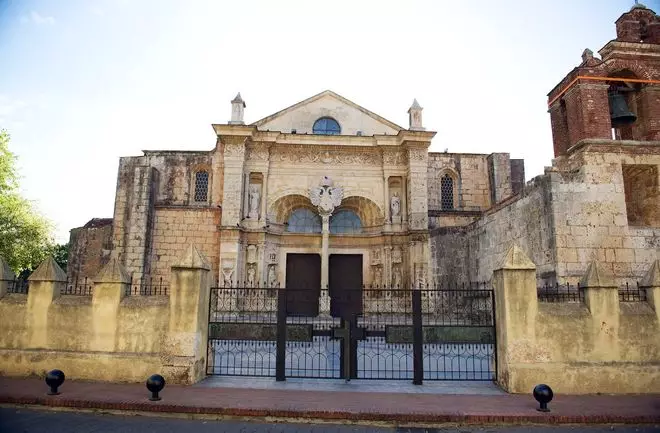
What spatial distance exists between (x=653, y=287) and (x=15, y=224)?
2867cm

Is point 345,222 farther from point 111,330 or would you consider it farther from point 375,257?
point 111,330

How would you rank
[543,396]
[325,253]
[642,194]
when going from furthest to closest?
[325,253] → [642,194] → [543,396]

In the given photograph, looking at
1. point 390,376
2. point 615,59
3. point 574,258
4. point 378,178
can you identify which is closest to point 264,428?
point 390,376

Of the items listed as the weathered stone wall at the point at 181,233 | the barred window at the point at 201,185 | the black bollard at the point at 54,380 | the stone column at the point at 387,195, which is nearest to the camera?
the black bollard at the point at 54,380

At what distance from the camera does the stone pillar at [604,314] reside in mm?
8250

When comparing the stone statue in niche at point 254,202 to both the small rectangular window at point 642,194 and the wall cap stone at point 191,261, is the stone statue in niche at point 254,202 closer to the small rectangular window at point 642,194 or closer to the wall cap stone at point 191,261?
the wall cap stone at point 191,261

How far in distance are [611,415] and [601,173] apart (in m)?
8.17

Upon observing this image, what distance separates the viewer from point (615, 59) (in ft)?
42.5

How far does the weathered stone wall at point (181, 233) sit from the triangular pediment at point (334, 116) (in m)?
5.96

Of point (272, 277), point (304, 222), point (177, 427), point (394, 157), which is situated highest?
point (394, 157)

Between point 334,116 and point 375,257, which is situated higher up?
point 334,116

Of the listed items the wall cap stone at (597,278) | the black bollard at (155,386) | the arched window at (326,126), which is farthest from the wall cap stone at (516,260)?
the arched window at (326,126)

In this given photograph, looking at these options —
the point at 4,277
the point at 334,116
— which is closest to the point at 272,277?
the point at 334,116

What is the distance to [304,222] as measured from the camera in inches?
876
